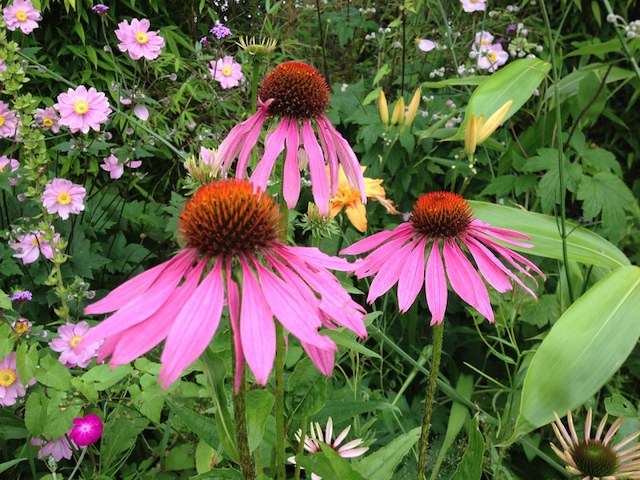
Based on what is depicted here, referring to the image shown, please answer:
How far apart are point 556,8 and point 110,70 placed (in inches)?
69.3

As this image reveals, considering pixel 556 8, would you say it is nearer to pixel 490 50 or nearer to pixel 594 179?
pixel 490 50

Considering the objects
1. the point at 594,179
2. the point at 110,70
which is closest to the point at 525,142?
the point at 594,179

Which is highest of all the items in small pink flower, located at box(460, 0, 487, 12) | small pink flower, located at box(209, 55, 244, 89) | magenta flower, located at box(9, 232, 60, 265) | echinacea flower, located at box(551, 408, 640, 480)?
small pink flower, located at box(460, 0, 487, 12)

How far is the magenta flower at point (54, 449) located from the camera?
93cm

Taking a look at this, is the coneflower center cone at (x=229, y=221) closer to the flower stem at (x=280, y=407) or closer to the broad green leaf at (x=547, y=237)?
the flower stem at (x=280, y=407)

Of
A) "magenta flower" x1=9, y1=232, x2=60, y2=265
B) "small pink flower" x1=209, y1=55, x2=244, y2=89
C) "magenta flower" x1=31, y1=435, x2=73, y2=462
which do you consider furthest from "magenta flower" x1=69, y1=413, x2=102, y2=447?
"small pink flower" x1=209, y1=55, x2=244, y2=89

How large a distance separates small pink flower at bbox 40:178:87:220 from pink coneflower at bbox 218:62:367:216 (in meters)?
0.60

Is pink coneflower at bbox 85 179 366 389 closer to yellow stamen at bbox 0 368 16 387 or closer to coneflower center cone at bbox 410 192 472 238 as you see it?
coneflower center cone at bbox 410 192 472 238

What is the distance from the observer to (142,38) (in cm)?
127

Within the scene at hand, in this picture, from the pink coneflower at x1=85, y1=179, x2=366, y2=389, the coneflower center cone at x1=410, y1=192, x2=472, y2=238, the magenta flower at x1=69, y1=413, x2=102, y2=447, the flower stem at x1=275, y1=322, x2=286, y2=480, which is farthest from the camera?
the magenta flower at x1=69, y1=413, x2=102, y2=447

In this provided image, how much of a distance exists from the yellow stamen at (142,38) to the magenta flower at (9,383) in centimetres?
73

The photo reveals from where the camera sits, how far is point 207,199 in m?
0.49

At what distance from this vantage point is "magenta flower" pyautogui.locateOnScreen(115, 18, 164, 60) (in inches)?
49.3

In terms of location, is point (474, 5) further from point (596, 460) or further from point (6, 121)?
point (596, 460)
